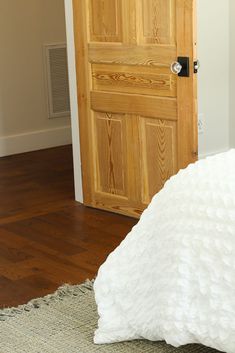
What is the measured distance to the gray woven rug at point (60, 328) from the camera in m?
2.98

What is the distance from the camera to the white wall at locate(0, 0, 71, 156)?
6496 millimetres

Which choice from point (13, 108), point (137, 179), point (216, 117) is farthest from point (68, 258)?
point (13, 108)

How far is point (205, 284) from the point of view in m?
2.71

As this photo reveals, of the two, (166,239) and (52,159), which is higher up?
(166,239)

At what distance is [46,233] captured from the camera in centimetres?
445

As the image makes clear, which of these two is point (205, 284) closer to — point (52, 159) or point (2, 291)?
point (2, 291)

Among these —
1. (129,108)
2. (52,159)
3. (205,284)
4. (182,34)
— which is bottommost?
(52,159)

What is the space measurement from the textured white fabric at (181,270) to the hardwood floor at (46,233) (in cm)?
61

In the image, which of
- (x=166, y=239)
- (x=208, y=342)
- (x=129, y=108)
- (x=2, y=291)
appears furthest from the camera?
(x=129, y=108)

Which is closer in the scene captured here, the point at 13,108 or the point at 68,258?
the point at 68,258

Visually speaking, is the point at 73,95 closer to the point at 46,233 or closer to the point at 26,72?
the point at 46,233

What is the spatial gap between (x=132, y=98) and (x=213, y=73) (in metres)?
1.33

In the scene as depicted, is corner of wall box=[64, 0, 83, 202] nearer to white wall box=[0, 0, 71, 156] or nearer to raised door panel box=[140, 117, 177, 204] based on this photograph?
raised door panel box=[140, 117, 177, 204]

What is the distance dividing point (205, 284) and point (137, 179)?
6.41 feet
